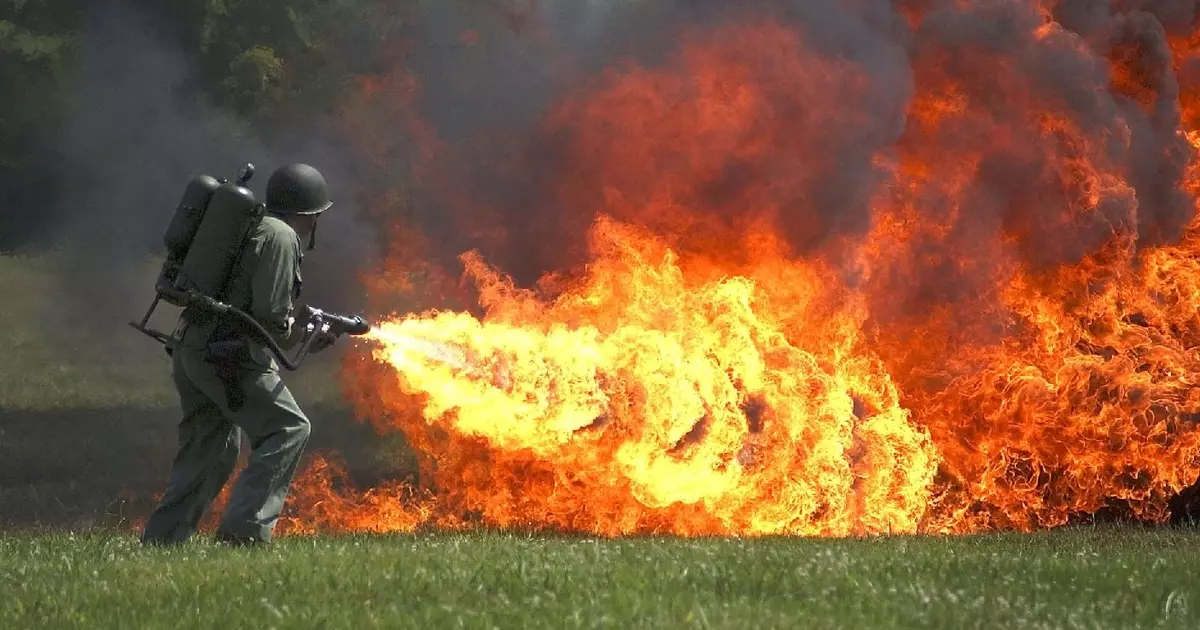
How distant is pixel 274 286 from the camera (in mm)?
9867

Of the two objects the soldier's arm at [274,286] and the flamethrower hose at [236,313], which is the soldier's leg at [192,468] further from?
the soldier's arm at [274,286]

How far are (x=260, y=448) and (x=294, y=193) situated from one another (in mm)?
1766

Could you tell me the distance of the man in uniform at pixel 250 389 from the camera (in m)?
9.92

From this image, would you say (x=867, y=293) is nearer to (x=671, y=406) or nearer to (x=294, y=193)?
(x=671, y=406)

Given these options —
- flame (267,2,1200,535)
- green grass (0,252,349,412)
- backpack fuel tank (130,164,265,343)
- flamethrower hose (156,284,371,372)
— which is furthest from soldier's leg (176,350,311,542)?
green grass (0,252,349,412)

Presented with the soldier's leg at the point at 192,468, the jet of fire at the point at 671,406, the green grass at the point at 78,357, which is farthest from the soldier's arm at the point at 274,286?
the green grass at the point at 78,357

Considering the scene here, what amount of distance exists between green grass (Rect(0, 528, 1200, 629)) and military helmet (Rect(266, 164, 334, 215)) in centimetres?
228

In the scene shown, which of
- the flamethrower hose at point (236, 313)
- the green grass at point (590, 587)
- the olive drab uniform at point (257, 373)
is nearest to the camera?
the green grass at point (590, 587)

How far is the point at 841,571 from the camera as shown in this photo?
28.2 feet

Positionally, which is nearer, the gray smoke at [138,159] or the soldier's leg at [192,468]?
the soldier's leg at [192,468]

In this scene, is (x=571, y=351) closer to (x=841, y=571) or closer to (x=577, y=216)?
(x=577, y=216)

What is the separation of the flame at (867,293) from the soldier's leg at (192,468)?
2436mm

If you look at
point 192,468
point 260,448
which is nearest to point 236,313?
point 260,448

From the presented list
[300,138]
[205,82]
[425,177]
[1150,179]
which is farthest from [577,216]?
[205,82]
